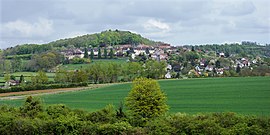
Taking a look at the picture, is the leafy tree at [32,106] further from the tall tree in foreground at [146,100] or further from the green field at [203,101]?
the green field at [203,101]

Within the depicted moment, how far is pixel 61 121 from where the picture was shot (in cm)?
2050

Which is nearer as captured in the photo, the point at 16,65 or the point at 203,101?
the point at 203,101

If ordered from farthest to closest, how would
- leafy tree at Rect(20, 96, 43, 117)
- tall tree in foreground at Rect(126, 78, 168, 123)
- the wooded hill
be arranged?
the wooded hill
tall tree in foreground at Rect(126, 78, 168, 123)
leafy tree at Rect(20, 96, 43, 117)

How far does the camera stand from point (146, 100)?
26.1 m

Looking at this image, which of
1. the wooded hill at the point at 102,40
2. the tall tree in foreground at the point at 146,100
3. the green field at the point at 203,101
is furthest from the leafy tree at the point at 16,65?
the tall tree in foreground at the point at 146,100

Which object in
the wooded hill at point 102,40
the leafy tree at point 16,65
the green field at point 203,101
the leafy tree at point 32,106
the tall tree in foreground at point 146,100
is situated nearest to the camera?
the leafy tree at point 32,106

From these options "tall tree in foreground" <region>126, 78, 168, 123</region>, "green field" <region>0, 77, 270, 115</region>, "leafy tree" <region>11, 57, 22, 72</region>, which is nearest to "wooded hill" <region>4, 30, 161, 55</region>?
"leafy tree" <region>11, 57, 22, 72</region>

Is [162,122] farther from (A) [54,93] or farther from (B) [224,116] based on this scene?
(A) [54,93]

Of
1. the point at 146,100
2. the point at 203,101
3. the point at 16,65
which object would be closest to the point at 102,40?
the point at 16,65

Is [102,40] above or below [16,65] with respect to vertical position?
above

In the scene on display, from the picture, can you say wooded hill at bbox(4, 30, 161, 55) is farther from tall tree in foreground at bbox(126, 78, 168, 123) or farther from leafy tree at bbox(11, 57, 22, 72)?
tall tree in foreground at bbox(126, 78, 168, 123)

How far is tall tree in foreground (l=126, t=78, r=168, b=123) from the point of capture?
84.1 ft

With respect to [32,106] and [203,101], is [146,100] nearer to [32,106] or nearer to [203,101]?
[32,106]

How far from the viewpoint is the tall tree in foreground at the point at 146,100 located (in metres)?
25.6
